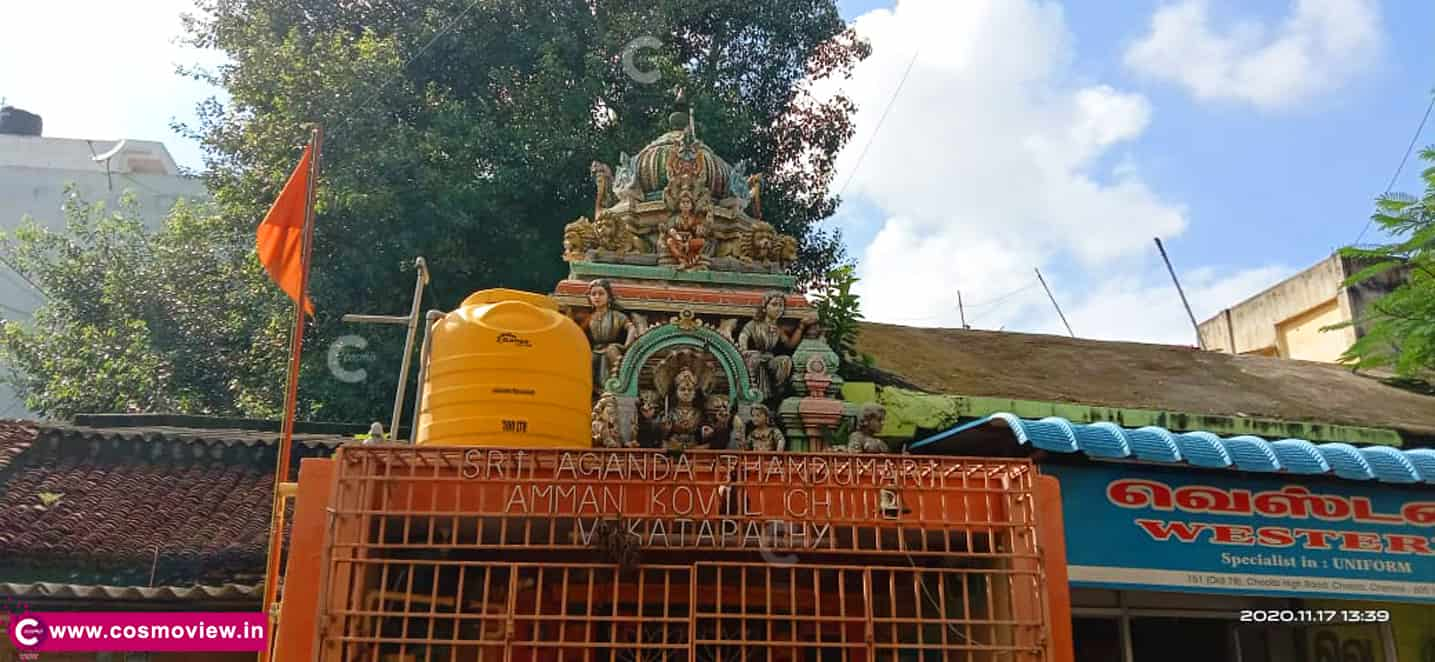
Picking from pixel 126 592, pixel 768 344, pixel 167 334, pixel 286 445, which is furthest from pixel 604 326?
pixel 167 334

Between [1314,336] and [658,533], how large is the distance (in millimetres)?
16418

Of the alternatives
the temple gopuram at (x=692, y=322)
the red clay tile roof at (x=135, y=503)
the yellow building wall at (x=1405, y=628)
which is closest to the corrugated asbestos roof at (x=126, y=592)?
the red clay tile roof at (x=135, y=503)

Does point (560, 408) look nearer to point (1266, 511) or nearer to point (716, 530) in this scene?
point (716, 530)

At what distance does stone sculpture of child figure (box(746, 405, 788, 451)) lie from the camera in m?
8.27

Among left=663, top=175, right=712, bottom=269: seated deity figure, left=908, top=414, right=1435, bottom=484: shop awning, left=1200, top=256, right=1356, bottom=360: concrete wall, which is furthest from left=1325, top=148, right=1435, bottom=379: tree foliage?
left=663, top=175, right=712, bottom=269: seated deity figure

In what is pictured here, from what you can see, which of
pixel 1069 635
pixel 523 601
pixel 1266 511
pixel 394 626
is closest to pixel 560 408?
pixel 523 601

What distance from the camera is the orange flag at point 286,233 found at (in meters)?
6.94

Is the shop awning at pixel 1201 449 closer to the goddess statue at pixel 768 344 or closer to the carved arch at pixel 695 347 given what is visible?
the goddess statue at pixel 768 344

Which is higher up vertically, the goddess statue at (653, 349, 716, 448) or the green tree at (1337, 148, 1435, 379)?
the green tree at (1337, 148, 1435, 379)

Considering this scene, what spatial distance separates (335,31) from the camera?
1531cm

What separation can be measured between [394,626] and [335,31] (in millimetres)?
11896

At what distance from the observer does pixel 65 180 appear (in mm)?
24141

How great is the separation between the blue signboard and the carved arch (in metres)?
2.47

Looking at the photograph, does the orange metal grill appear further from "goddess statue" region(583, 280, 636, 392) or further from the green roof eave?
the green roof eave
